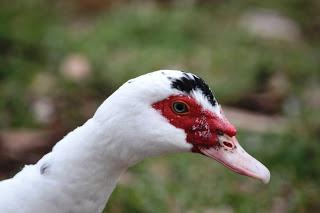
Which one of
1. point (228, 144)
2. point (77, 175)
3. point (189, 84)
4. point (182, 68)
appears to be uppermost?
point (182, 68)

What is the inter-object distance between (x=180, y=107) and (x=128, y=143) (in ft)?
0.61

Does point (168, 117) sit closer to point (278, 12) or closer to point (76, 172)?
point (76, 172)

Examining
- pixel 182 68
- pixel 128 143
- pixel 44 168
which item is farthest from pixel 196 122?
pixel 182 68

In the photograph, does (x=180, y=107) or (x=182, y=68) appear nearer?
(x=180, y=107)

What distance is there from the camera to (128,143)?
2416mm

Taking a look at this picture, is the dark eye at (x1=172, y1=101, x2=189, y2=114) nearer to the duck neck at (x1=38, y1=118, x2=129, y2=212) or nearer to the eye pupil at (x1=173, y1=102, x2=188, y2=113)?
the eye pupil at (x1=173, y1=102, x2=188, y2=113)

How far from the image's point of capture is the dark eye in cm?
243

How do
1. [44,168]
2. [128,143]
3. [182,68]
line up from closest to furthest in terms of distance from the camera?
[128,143] < [44,168] < [182,68]

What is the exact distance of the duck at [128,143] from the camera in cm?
240

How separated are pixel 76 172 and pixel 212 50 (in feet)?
12.3

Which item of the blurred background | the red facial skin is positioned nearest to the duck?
the red facial skin

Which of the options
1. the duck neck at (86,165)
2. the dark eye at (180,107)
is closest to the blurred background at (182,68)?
the duck neck at (86,165)

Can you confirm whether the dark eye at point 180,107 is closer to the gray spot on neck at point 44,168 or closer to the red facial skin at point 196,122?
the red facial skin at point 196,122

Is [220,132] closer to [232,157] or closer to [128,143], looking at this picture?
[232,157]
